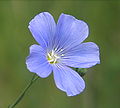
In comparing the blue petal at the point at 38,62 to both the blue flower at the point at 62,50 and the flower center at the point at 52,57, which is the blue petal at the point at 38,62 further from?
the flower center at the point at 52,57

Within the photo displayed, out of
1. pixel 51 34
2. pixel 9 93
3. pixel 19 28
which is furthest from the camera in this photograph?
pixel 19 28

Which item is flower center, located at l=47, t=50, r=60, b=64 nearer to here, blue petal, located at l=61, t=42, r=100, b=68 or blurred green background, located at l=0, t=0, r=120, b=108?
blue petal, located at l=61, t=42, r=100, b=68

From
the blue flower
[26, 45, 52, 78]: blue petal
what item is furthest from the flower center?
[26, 45, 52, 78]: blue petal

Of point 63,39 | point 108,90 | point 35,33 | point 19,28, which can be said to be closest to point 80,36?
point 63,39

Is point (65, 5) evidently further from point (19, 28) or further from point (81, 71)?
point (81, 71)

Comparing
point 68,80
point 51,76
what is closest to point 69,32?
point 68,80
